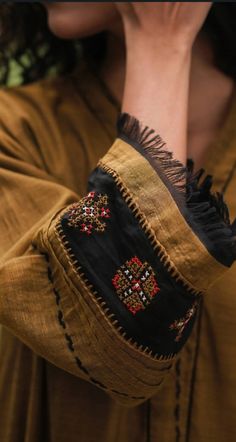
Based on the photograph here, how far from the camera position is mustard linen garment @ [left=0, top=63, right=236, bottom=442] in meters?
0.79

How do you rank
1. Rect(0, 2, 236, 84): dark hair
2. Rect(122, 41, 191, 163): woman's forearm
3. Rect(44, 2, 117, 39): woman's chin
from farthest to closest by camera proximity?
Rect(0, 2, 236, 84): dark hair
Rect(44, 2, 117, 39): woman's chin
Rect(122, 41, 191, 163): woman's forearm

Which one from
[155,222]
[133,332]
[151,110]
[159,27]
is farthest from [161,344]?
[159,27]

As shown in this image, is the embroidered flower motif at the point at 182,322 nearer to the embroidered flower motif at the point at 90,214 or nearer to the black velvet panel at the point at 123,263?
the black velvet panel at the point at 123,263

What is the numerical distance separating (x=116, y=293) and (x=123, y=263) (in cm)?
4

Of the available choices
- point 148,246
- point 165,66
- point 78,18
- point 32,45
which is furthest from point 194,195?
point 32,45

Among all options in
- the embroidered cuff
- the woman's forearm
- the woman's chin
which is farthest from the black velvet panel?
the woman's chin

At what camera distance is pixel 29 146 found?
1.03 meters

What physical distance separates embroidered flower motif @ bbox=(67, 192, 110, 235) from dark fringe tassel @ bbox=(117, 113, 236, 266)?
79mm

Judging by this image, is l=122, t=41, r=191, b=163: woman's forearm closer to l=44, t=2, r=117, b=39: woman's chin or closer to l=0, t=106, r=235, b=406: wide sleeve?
l=0, t=106, r=235, b=406: wide sleeve

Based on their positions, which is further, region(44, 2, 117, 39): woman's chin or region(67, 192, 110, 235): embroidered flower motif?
region(44, 2, 117, 39): woman's chin

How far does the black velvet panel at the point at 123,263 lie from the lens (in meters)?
0.79

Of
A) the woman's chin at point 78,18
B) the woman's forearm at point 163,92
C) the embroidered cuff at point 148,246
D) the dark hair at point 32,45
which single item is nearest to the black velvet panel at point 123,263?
the embroidered cuff at point 148,246

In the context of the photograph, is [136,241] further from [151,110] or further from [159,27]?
[159,27]

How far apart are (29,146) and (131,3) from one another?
10.1 inches
